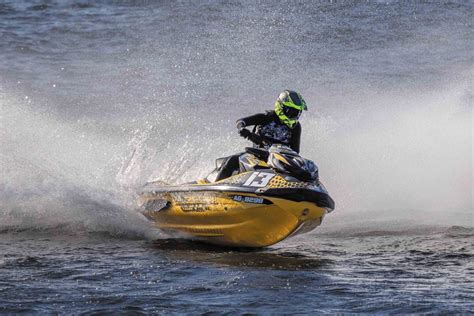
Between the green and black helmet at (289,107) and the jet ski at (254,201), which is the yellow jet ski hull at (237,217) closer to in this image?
the jet ski at (254,201)

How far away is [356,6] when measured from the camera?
32125 millimetres

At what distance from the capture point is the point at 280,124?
10.1m

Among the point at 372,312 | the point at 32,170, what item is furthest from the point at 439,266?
the point at 32,170

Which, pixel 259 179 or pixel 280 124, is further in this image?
pixel 280 124

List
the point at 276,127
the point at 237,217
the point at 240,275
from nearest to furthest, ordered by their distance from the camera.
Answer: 1. the point at 240,275
2. the point at 237,217
3. the point at 276,127

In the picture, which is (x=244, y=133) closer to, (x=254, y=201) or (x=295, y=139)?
(x=295, y=139)

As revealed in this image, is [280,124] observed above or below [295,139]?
above

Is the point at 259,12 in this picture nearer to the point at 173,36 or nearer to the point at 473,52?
the point at 173,36

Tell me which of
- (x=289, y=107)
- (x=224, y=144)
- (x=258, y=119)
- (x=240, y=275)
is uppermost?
(x=224, y=144)

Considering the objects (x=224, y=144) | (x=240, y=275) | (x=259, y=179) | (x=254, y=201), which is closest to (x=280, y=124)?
(x=259, y=179)

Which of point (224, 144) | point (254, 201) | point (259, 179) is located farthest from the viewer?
point (224, 144)

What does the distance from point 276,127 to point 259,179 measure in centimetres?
106

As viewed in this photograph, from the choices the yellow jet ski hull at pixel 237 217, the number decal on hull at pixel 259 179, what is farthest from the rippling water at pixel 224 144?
the number decal on hull at pixel 259 179

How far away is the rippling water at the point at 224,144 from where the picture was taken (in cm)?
758
